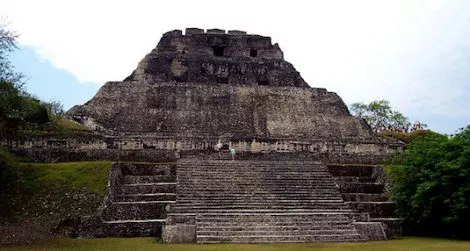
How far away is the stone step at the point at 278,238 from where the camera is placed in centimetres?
1191

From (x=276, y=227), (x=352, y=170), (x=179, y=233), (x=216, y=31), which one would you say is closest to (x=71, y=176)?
(x=179, y=233)

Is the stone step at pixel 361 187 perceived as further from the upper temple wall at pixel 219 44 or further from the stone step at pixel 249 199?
the upper temple wall at pixel 219 44

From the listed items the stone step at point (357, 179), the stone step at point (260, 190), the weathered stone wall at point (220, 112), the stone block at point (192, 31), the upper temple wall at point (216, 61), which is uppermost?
the stone block at point (192, 31)

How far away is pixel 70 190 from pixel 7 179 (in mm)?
1663

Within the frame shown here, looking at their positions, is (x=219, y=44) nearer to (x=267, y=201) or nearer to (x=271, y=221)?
(x=267, y=201)

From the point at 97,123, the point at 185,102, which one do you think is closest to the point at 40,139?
the point at 97,123

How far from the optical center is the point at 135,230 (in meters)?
12.8

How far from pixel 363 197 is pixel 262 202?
335cm

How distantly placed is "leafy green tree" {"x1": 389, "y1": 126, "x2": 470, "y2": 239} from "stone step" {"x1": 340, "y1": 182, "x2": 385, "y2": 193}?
119cm

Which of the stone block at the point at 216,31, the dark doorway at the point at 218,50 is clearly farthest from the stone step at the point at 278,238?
the stone block at the point at 216,31

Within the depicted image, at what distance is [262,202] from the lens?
46.7ft

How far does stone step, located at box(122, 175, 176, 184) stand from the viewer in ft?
50.4

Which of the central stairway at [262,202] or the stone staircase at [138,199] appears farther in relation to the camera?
the stone staircase at [138,199]

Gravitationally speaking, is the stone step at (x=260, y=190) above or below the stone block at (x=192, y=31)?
below
